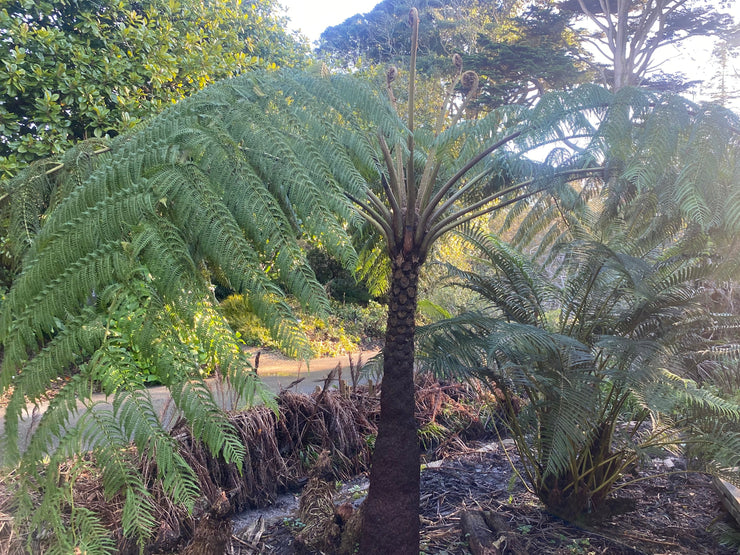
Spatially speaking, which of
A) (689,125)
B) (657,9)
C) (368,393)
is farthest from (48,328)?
(657,9)

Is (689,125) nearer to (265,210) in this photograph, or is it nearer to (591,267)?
(591,267)

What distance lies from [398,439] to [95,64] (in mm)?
5245

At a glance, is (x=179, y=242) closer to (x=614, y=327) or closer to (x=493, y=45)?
(x=614, y=327)

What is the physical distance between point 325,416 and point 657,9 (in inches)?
603

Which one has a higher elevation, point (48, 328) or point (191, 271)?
point (191, 271)

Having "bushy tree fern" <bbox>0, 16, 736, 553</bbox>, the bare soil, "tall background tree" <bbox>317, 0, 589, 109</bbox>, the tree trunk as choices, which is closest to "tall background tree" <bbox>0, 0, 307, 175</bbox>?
"bushy tree fern" <bbox>0, 16, 736, 553</bbox>

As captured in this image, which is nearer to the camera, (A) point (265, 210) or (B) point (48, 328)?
(B) point (48, 328)

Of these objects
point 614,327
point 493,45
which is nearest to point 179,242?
point 614,327

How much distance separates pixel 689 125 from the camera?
2.29 metres

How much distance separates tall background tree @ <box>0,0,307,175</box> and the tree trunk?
12.1ft

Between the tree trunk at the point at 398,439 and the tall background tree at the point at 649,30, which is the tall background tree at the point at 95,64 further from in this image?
the tall background tree at the point at 649,30

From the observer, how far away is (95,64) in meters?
5.37

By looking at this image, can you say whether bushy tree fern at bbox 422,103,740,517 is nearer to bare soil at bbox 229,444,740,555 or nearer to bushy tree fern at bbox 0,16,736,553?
bare soil at bbox 229,444,740,555

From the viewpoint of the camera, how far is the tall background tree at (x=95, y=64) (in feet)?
15.8
